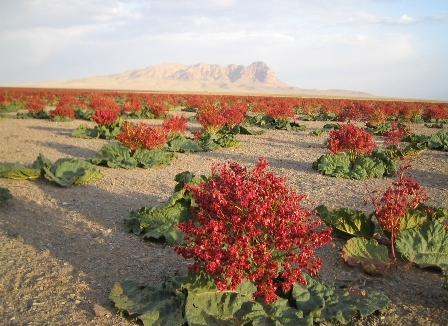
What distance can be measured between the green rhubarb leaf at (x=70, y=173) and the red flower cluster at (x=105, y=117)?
660 cm

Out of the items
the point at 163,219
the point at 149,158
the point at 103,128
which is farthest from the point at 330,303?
the point at 103,128

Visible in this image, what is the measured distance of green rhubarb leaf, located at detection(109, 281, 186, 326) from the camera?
346cm

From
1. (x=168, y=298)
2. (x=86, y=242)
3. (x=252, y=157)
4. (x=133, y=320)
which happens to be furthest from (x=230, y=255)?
(x=252, y=157)

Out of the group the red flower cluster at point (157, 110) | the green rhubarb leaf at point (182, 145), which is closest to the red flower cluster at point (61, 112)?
the red flower cluster at point (157, 110)

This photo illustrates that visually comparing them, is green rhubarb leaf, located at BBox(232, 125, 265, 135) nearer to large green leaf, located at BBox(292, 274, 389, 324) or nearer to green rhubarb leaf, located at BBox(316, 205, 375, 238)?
green rhubarb leaf, located at BBox(316, 205, 375, 238)

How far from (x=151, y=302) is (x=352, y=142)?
7.48 m

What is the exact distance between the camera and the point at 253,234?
334cm

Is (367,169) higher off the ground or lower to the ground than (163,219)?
higher

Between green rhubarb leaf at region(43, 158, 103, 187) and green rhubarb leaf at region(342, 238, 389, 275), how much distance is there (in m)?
5.25

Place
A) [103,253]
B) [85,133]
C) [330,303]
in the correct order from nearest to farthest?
1. [330,303]
2. [103,253]
3. [85,133]

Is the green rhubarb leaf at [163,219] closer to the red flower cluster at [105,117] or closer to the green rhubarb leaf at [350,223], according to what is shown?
the green rhubarb leaf at [350,223]

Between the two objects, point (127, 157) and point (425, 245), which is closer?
point (425, 245)

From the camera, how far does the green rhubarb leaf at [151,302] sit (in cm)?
346

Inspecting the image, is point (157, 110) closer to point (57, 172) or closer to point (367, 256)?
point (57, 172)
